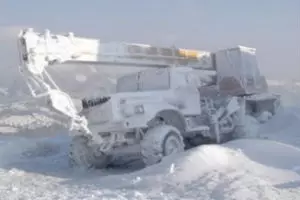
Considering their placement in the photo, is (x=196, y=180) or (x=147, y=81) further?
(x=147, y=81)

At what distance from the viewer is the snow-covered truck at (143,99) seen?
11086mm

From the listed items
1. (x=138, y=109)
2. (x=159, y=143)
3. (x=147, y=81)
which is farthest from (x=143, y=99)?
(x=147, y=81)

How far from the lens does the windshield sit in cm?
1332

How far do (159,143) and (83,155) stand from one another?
2.29 meters

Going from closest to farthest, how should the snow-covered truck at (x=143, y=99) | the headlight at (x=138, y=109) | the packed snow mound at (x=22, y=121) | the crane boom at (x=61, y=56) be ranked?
1. the crane boom at (x=61, y=56)
2. the snow-covered truck at (x=143, y=99)
3. the headlight at (x=138, y=109)
4. the packed snow mound at (x=22, y=121)

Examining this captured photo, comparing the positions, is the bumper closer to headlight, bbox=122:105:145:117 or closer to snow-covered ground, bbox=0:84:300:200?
headlight, bbox=122:105:145:117

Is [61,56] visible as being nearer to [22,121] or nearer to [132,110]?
Answer: [132,110]

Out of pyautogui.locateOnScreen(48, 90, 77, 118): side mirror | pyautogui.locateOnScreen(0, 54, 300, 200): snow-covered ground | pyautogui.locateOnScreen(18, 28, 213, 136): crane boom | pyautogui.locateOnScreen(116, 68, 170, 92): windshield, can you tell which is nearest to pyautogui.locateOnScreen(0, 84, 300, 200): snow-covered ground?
pyautogui.locateOnScreen(0, 54, 300, 200): snow-covered ground

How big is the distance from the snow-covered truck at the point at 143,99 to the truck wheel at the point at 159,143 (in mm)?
22

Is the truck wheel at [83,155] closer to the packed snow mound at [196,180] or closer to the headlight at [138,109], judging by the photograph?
the packed snow mound at [196,180]

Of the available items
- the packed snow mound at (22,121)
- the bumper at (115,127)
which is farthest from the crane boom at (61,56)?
the packed snow mound at (22,121)

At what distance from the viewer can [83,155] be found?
1280 cm

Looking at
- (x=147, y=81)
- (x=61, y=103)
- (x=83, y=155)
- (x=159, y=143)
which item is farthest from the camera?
(x=147, y=81)

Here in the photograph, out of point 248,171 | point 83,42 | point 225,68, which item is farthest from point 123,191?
point 225,68
